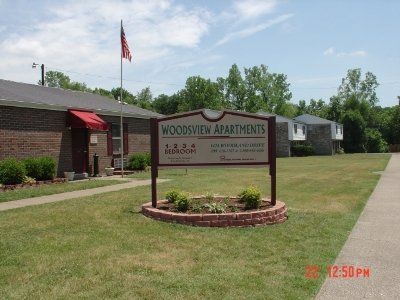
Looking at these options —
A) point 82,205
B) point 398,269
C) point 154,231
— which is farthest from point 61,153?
point 398,269

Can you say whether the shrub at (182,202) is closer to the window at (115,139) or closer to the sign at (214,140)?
the sign at (214,140)

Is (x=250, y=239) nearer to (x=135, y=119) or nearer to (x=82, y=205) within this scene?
(x=82, y=205)

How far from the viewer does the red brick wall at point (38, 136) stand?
49.5 ft

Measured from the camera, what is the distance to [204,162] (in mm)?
9156

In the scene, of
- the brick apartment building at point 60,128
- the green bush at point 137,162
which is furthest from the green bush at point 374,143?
the green bush at point 137,162

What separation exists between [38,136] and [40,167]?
1519 millimetres

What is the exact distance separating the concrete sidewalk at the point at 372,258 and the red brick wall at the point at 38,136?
11.1m

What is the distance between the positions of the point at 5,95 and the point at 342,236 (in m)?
12.3

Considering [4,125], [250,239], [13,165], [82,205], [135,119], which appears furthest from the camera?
[135,119]

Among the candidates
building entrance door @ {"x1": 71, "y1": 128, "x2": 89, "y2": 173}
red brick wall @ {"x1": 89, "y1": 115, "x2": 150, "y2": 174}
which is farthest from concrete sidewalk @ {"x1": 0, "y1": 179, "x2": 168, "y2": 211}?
red brick wall @ {"x1": 89, "y1": 115, "x2": 150, "y2": 174}

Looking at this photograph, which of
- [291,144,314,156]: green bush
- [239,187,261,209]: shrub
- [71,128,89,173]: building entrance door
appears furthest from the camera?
[291,144,314,156]: green bush

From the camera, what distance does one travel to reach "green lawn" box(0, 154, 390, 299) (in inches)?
189

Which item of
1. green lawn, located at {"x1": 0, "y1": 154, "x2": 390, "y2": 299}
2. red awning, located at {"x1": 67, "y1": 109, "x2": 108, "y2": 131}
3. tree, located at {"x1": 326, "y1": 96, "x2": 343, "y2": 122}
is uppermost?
tree, located at {"x1": 326, "y1": 96, "x2": 343, "y2": 122}
